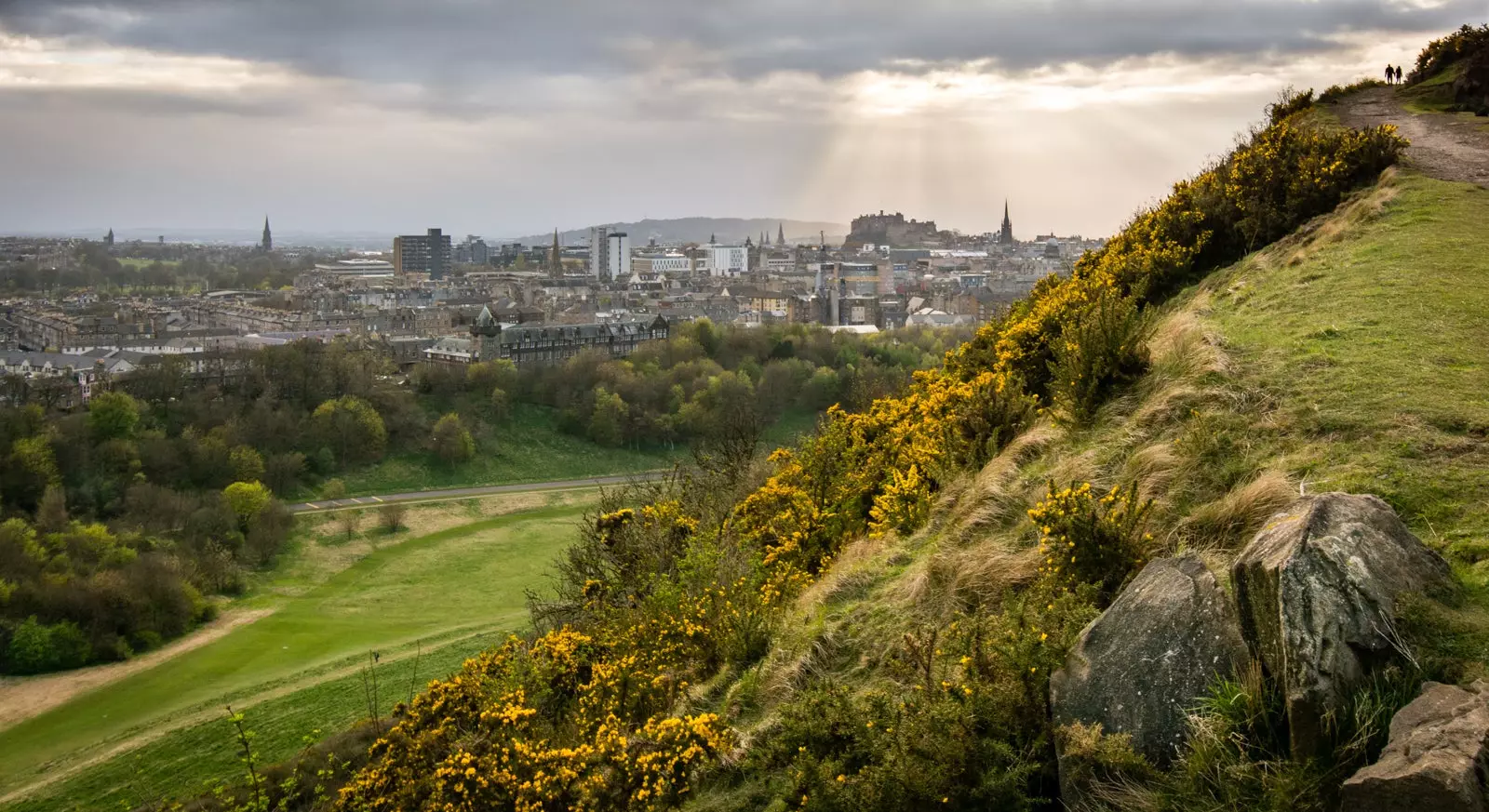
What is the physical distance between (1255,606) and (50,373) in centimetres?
5417

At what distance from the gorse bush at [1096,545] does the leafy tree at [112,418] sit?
39205mm

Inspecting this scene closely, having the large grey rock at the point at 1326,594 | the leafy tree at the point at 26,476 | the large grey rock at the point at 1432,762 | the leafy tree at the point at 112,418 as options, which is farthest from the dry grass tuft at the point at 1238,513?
the leafy tree at the point at 112,418

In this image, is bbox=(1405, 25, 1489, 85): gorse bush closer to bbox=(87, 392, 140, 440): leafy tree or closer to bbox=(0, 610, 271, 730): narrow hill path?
bbox=(0, 610, 271, 730): narrow hill path

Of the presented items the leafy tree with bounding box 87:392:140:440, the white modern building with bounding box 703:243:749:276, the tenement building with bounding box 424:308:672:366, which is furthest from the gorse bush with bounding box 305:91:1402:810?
the white modern building with bounding box 703:243:749:276

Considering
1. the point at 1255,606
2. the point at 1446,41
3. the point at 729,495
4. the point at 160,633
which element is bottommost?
the point at 160,633

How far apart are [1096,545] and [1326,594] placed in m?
1.70

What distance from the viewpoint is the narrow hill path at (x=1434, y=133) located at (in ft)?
36.8

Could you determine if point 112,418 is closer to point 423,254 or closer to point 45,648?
point 45,648

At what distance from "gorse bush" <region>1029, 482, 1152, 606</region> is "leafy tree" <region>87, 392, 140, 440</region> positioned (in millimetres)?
39205

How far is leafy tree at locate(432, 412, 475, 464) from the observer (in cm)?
4312

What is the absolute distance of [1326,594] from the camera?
12.0ft

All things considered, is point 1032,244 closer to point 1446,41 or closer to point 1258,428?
point 1446,41

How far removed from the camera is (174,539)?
3120 cm

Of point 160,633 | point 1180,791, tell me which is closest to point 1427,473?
point 1180,791
